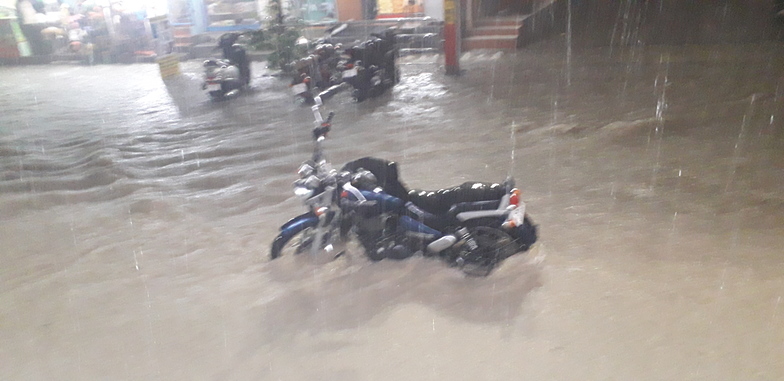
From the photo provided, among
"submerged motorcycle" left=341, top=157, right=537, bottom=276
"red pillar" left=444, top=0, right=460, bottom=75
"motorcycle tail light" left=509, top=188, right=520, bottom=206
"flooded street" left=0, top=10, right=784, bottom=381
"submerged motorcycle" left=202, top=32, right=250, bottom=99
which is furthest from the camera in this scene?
"red pillar" left=444, top=0, right=460, bottom=75

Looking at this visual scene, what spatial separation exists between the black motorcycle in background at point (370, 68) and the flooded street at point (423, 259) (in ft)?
1.78

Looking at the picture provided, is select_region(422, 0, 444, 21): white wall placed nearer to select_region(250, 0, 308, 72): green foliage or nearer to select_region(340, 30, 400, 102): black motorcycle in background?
select_region(250, 0, 308, 72): green foliage

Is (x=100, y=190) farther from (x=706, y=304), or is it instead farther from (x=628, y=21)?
(x=628, y=21)

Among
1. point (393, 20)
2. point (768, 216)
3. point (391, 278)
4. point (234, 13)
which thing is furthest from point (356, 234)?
point (234, 13)

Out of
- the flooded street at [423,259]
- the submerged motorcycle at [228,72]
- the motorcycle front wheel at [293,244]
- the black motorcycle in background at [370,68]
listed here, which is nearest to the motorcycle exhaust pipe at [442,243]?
the flooded street at [423,259]

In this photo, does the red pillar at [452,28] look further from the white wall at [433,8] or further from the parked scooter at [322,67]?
the white wall at [433,8]

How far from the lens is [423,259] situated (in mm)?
4613

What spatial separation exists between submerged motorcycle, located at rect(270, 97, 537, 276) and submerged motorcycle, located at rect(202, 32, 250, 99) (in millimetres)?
7460

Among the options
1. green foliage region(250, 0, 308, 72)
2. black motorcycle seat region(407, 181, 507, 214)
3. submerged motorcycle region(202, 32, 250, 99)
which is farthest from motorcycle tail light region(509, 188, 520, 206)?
green foliage region(250, 0, 308, 72)

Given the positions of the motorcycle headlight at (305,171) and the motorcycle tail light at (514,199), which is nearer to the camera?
the motorcycle tail light at (514,199)

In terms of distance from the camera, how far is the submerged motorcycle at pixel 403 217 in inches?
167

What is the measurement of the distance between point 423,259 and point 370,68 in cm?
679

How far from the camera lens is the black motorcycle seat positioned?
431cm

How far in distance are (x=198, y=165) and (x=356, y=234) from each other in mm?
4143
